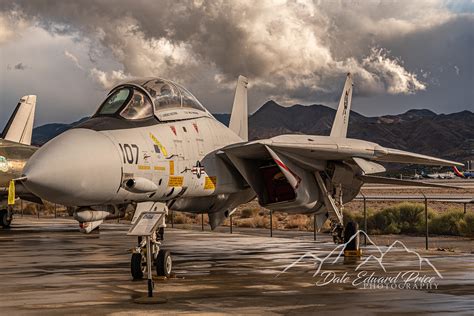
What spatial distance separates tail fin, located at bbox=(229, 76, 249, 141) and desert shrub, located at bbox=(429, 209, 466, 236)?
9.77 m

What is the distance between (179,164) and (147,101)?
1.20 meters

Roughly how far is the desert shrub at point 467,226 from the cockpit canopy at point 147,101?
14.3 metres

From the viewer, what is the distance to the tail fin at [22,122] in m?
33.2

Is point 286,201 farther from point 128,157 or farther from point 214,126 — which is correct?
point 128,157

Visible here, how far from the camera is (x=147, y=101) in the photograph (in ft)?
38.1

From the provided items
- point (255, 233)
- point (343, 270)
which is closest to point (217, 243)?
point (255, 233)

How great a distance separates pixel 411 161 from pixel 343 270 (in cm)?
402

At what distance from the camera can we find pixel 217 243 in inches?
798

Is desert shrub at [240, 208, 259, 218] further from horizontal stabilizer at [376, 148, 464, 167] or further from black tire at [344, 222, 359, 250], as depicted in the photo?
horizontal stabilizer at [376, 148, 464, 167]

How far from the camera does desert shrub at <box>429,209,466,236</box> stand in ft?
82.0

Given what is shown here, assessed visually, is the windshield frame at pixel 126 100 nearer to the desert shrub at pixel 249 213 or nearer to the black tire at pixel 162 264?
the black tire at pixel 162 264

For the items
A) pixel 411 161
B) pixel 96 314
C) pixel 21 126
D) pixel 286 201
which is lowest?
pixel 96 314

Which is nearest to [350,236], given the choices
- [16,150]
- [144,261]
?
[144,261]

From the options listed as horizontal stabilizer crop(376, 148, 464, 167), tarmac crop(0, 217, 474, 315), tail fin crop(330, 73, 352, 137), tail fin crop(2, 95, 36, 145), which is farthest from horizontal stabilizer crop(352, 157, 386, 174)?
tail fin crop(2, 95, 36, 145)
